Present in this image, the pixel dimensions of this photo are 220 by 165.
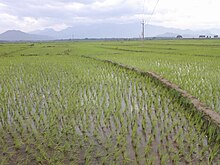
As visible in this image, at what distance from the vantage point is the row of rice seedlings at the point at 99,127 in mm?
2973

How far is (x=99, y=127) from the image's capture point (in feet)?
12.9

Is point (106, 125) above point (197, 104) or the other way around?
the other way around

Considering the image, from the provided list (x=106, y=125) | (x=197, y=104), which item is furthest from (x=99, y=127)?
(x=197, y=104)

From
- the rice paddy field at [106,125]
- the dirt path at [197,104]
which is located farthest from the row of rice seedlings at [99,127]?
the dirt path at [197,104]

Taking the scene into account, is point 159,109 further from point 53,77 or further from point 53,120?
point 53,77

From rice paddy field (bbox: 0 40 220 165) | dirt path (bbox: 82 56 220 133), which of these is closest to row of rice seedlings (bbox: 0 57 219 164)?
rice paddy field (bbox: 0 40 220 165)

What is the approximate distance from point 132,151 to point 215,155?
1018 millimetres

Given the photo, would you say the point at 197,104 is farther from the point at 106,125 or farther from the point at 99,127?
the point at 99,127

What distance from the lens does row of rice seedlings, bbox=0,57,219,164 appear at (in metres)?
2.97

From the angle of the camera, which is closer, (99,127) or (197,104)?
(99,127)

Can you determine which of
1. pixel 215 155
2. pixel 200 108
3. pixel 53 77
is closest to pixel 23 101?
pixel 53 77

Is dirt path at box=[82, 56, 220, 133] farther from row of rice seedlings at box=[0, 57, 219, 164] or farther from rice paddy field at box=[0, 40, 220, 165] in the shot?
row of rice seedlings at box=[0, 57, 219, 164]

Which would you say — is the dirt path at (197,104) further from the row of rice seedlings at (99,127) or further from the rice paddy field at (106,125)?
the row of rice seedlings at (99,127)

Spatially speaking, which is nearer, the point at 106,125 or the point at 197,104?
the point at 106,125
